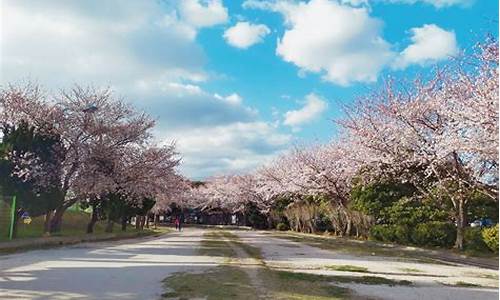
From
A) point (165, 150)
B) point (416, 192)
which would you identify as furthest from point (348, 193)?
point (165, 150)

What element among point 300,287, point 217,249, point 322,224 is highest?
point 322,224

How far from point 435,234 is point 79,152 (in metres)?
17.4

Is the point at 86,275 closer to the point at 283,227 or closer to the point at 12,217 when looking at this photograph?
the point at 12,217

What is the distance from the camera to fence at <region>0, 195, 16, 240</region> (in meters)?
21.2

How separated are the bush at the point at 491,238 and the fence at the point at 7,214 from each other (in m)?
17.9

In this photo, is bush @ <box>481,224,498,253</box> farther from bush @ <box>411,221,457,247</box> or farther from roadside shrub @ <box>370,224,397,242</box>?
roadside shrub @ <box>370,224,397,242</box>

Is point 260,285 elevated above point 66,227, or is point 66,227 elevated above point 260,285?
point 66,227

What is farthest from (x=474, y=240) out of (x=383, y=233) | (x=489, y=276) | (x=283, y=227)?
(x=283, y=227)

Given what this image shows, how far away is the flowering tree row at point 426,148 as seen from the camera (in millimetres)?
14047

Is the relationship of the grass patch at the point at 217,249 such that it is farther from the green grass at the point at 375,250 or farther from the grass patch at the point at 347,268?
the green grass at the point at 375,250

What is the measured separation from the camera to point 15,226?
2142cm

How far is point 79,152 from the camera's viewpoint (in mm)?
26609

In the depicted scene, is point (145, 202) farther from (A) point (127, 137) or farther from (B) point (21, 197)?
(B) point (21, 197)

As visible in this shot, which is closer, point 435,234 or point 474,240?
point 474,240
